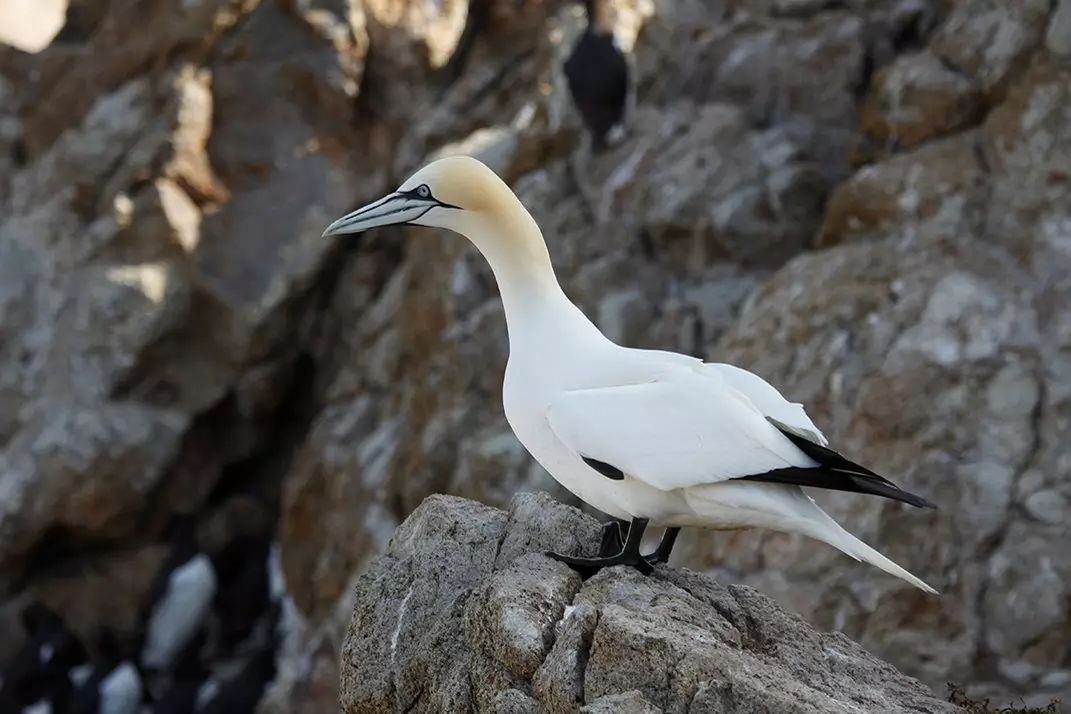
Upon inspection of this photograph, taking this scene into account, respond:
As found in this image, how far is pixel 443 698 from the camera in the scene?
3.39 metres

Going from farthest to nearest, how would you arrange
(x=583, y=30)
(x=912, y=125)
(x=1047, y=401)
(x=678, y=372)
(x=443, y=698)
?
(x=583, y=30)
(x=912, y=125)
(x=1047, y=401)
(x=678, y=372)
(x=443, y=698)

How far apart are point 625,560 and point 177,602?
1098 centimetres

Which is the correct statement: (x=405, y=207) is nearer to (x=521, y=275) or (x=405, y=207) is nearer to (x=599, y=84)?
(x=521, y=275)

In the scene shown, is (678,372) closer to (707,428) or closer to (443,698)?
(707,428)

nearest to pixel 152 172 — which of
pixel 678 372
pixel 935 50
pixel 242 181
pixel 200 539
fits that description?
pixel 242 181

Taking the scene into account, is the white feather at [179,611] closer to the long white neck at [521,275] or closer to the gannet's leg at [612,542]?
the long white neck at [521,275]

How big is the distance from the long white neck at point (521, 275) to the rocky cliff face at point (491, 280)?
357 cm

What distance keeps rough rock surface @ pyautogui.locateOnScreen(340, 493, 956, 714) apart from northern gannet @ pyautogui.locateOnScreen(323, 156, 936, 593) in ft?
0.58

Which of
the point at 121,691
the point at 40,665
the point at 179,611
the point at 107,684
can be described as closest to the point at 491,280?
the point at 179,611

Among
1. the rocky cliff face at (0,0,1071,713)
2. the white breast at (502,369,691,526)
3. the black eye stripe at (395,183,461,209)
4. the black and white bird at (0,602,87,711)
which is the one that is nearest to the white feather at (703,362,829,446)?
the white breast at (502,369,691,526)

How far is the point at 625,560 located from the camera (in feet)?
11.5

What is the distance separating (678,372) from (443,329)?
765 cm

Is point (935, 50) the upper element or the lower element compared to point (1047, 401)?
upper

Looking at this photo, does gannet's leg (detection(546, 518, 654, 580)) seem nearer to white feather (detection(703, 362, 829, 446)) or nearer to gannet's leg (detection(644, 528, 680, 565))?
gannet's leg (detection(644, 528, 680, 565))
